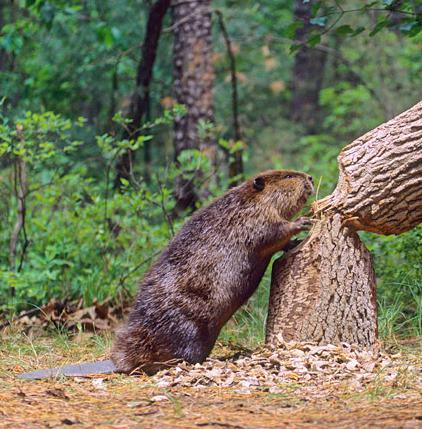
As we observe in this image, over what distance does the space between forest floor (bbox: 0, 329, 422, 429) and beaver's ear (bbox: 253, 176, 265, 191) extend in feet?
3.40

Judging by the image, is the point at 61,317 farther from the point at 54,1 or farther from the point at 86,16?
the point at 86,16

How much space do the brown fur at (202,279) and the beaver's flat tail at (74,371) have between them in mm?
85

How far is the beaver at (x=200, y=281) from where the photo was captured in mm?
4656

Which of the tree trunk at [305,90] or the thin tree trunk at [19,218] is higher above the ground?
the tree trunk at [305,90]

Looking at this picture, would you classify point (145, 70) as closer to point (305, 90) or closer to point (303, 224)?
point (303, 224)

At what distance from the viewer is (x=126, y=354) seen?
4672 millimetres

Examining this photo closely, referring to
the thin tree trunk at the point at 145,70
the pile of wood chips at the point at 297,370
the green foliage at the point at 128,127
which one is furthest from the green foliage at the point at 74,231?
the pile of wood chips at the point at 297,370

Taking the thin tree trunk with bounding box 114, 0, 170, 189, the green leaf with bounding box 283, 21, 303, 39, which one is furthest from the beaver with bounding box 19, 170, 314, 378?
the thin tree trunk with bounding box 114, 0, 170, 189

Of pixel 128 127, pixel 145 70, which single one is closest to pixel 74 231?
pixel 128 127

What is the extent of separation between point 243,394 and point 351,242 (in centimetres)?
126

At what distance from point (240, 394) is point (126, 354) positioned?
976 millimetres

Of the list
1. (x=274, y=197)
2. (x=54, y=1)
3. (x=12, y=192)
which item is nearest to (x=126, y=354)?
(x=274, y=197)

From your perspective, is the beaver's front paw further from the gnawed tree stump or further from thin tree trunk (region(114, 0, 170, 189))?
thin tree trunk (region(114, 0, 170, 189))

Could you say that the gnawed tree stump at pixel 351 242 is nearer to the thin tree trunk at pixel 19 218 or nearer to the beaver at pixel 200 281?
the beaver at pixel 200 281
